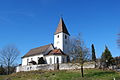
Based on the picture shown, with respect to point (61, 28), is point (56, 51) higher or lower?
lower

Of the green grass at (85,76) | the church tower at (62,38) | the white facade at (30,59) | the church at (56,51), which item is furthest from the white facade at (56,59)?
the green grass at (85,76)

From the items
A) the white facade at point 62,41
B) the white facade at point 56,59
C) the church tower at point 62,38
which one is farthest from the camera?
the church tower at point 62,38

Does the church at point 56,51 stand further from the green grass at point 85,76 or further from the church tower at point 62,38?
the green grass at point 85,76

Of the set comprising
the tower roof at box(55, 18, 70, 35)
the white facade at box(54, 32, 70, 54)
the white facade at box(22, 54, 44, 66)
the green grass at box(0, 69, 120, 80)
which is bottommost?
the green grass at box(0, 69, 120, 80)

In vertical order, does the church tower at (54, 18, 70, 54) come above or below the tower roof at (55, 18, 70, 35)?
below

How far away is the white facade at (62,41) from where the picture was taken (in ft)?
174

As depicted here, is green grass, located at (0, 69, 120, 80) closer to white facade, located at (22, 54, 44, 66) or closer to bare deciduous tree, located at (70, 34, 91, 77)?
bare deciduous tree, located at (70, 34, 91, 77)

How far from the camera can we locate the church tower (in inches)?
2092

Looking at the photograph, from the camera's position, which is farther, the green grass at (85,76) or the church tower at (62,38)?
the church tower at (62,38)

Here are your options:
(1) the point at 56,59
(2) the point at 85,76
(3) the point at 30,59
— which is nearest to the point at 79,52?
(2) the point at 85,76

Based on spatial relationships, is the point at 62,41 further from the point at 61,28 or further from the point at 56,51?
the point at 56,51

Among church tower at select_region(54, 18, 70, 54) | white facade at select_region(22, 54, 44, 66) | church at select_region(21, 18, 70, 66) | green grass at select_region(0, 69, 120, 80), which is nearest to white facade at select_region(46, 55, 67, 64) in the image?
church at select_region(21, 18, 70, 66)

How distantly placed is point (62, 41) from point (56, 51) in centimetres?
553

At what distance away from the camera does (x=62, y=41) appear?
53.1 meters
